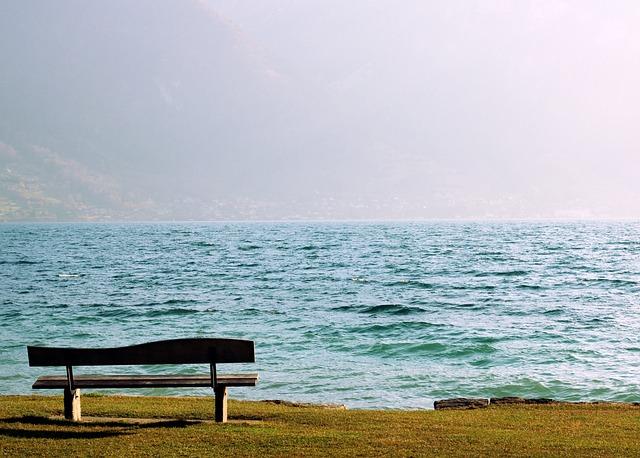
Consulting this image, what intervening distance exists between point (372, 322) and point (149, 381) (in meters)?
18.8

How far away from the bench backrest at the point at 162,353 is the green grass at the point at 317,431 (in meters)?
1.00

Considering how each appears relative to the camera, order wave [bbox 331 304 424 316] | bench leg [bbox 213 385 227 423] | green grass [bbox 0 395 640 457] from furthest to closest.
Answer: wave [bbox 331 304 424 316]
bench leg [bbox 213 385 227 423]
green grass [bbox 0 395 640 457]

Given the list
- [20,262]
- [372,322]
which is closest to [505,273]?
[372,322]

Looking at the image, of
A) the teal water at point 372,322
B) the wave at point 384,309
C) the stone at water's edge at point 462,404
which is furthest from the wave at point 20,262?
the stone at water's edge at point 462,404

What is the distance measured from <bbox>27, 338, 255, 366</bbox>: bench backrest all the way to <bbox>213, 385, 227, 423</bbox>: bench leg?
0.74 meters

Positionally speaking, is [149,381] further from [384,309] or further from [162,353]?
[384,309]

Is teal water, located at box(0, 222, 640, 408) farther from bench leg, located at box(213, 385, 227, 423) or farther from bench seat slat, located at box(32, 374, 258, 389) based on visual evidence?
bench seat slat, located at box(32, 374, 258, 389)

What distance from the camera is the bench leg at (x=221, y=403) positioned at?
11.5 m

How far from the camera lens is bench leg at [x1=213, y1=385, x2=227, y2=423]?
11461mm

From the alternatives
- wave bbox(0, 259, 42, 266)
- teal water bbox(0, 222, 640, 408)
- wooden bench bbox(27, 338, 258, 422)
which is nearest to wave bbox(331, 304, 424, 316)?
teal water bbox(0, 222, 640, 408)

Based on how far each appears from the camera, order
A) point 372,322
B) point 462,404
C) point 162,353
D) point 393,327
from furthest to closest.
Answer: point 372,322 → point 393,327 → point 462,404 → point 162,353

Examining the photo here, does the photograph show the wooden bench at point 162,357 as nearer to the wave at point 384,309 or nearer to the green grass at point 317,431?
the green grass at point 317,431

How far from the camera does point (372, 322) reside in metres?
29.5

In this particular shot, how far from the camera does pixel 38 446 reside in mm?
9984
